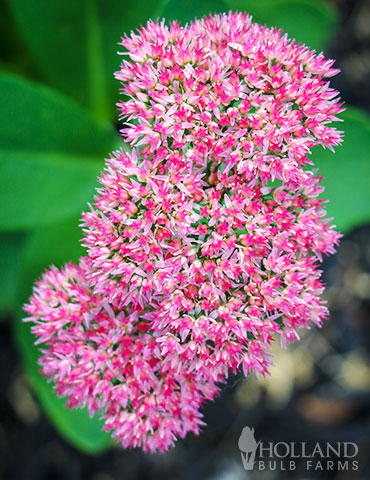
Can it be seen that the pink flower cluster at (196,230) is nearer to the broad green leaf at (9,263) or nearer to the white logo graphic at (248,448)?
the broad green leaf at (9,263)

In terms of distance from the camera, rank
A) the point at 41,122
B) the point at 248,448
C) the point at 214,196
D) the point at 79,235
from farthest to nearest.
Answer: the point at 248,448 < the point at 79,235 < the point at 41,122 < the point at 214,196

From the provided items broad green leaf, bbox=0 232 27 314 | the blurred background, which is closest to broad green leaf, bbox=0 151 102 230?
the blurred background

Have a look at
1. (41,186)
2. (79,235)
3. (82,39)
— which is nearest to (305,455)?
(79,235)

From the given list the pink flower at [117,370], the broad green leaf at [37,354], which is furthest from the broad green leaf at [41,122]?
the pink flower at [117,370]

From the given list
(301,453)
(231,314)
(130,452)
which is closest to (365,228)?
(301,453)

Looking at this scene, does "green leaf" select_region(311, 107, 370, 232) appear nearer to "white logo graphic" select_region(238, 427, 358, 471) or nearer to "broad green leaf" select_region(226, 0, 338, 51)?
"broad green leaf" select_region(226, 0, 338, 51)

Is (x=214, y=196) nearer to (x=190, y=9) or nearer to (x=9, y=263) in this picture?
(x=190, y=9)
